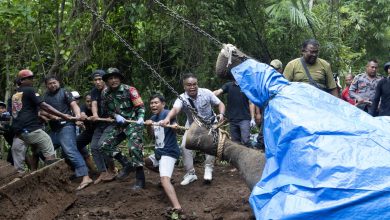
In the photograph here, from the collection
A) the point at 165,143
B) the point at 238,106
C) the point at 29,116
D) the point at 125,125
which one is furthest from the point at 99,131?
the point at 238,106

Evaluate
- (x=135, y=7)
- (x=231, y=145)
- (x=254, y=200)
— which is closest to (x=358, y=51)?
(x=135, y=7)

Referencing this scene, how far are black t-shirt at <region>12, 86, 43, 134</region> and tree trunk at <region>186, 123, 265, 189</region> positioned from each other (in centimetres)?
274

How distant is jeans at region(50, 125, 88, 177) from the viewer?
7.89m

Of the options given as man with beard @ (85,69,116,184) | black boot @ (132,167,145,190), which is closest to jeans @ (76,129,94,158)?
man with beard @ (85,69,116,184)

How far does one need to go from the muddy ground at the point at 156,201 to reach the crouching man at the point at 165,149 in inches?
10.0

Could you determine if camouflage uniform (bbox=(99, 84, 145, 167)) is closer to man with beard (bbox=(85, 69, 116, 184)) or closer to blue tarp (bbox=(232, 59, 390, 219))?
man with beard (bbox=(85, 69, 116, 184))

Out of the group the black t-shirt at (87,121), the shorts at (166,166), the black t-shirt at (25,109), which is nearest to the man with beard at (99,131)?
the black t-shirt at (87,121)

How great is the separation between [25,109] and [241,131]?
3.07m

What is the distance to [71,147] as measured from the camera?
7.95 metres

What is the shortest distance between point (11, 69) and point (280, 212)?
7.35 m

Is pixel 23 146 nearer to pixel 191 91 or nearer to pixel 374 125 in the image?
pixel 191 91

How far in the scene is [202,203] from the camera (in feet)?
23.7

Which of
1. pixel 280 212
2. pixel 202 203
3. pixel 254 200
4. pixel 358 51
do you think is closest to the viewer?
pixel 280 212

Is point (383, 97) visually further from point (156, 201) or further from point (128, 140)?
point (128, 140)
